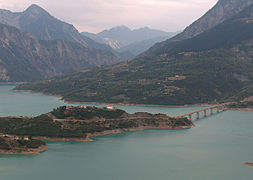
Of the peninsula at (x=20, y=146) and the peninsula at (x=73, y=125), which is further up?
the peninsula at (x=73, y=125)

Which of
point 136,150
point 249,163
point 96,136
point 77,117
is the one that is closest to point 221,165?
point 249,163

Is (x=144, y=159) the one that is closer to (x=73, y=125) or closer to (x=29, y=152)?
(x=29, y=152)

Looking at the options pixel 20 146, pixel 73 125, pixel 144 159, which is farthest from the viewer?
pixel 73 125

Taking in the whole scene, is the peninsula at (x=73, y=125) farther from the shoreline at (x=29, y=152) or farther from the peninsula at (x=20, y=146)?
the shoreline at (x=29, y=152)

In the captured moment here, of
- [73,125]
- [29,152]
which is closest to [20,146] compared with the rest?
[29,152]

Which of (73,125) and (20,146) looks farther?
(73,125)

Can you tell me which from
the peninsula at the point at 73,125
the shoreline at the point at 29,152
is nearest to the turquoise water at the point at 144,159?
the shoreline at the point at 29,152

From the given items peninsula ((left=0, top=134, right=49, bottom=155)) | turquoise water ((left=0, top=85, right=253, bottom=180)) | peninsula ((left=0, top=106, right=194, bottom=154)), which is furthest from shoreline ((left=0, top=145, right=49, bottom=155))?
turquoise water ((left=0, top=85, right=253, bottom=180))

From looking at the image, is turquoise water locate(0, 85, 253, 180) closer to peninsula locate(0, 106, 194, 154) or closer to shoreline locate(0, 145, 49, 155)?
shoreline locate(0, 145, 49, 155)
